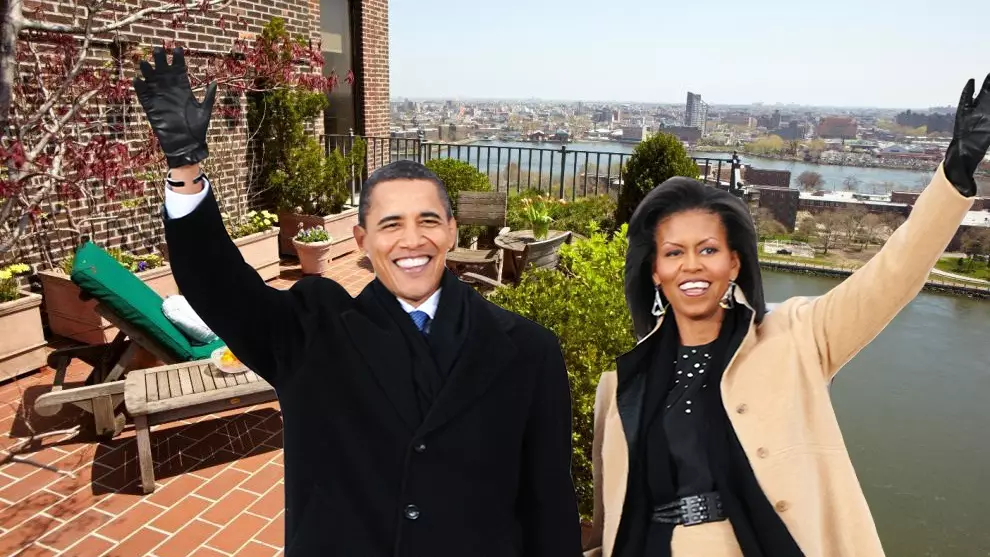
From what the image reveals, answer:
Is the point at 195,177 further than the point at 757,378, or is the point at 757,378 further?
the point at 757,378

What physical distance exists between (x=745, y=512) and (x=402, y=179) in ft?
3.50

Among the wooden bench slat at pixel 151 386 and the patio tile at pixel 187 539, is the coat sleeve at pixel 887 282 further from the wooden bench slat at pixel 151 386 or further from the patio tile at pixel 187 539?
the wooden bench slat at pixel 151 386

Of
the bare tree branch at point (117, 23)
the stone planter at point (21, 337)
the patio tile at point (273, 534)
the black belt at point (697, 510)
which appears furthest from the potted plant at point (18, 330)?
the black belt at point (697, 510)

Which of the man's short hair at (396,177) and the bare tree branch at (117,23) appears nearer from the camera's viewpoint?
the man's short hair at (396,177)

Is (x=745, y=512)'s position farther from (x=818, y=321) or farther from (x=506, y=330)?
(x=506, y=330)

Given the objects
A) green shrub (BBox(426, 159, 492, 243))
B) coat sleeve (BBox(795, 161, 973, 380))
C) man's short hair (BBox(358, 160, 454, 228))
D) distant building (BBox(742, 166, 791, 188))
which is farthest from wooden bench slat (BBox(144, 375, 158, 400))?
distant building (BBox(742, 166, 791, 188))

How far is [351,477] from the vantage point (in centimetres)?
130

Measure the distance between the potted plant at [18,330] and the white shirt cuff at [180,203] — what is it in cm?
456

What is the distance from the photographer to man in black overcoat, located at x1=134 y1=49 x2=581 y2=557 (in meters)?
1.28

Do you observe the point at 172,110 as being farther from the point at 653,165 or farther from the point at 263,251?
the point at 653,165

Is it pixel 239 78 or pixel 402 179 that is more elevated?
pixel 239 78

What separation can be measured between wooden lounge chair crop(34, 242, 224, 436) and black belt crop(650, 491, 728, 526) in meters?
3.54

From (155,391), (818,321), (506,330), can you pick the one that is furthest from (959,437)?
(155,391)

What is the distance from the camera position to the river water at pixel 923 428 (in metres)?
4.24
